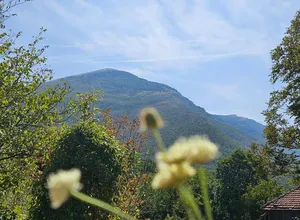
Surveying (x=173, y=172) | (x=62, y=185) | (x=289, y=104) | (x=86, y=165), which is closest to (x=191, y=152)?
(x=173, y=172)

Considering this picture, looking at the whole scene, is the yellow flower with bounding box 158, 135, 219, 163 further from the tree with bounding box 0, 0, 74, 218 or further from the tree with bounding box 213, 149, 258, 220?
the tree with bounding box 213, 149, 258, 220

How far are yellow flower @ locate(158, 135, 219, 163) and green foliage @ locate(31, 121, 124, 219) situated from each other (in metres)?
6.68

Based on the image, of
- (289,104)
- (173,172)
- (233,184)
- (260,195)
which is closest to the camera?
(173,172)

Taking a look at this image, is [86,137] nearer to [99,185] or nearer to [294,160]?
[99,185]

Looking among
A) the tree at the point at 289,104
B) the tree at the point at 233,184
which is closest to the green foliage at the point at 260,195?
the tree at the point at 233,184

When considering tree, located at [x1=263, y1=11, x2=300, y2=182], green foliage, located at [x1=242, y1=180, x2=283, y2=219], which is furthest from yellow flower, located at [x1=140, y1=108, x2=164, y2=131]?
green foliage, located at [x1=242, y1=180, x2=283, y2=219]

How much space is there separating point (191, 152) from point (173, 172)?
0.03 m

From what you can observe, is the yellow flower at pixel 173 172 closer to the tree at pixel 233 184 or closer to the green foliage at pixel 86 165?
the green foliage at pixel 86 165

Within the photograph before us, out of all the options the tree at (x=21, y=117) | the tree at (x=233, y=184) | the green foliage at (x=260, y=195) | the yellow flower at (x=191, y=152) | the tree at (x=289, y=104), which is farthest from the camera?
the tree at (x=233, y=184)

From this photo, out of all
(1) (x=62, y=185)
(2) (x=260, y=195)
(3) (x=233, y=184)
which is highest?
(1) (x=62, y=185)

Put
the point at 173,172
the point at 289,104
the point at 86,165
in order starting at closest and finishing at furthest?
the point at 173,172, the point at 86,165, the point at 289,104

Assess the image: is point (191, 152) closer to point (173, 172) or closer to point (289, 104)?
point (173, 172)

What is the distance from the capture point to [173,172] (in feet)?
1.63

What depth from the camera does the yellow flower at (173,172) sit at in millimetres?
493
